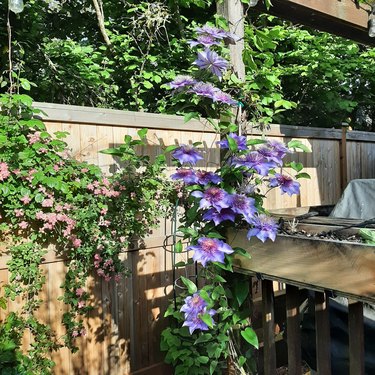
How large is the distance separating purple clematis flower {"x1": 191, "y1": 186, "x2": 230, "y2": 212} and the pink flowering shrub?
3.10 ft

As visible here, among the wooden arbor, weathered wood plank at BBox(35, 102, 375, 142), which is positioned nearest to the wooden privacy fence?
weathered wood plank at BBox(35, 102, 375, 142)

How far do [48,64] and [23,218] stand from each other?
2.80 metres

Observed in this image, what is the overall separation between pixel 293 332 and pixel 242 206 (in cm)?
63

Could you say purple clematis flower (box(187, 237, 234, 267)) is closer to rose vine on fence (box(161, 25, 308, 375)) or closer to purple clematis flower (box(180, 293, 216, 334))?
rose vine on fence (box(161, 25, 308, 375))

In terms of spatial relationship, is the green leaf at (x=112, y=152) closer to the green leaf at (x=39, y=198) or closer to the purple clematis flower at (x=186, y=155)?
the green leaf at (x=39, y=198)

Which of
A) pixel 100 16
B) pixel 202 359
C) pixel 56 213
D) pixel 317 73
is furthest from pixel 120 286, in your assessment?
pixel 317 73

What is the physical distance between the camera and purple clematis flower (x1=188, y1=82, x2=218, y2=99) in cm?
203

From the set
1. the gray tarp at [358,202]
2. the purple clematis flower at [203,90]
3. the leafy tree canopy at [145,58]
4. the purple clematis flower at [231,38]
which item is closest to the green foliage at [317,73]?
the leafy tree canopy at [145,58]

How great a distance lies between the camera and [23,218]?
2.46 m

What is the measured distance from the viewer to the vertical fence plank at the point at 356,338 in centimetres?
172

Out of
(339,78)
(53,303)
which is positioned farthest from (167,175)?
(339,78)

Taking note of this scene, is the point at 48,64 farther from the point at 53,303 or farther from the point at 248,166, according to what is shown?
the point at 248,166

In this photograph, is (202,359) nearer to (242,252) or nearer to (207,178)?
(242,252)

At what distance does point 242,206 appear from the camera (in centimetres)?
189
